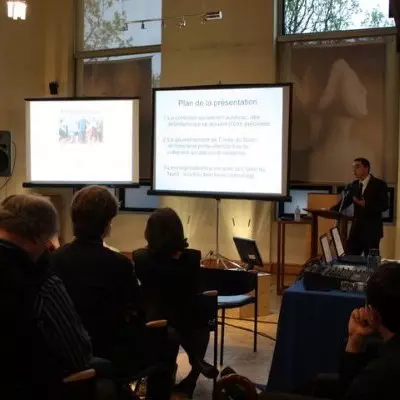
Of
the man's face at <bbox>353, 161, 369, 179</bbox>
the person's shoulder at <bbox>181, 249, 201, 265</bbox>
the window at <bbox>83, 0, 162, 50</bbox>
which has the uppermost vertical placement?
the window at <bbox>83, 0, 162, 50</bbox>

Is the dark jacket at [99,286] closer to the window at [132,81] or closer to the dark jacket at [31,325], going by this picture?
the dark jacket at [31,325]

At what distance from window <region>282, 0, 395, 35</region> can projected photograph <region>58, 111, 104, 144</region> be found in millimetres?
2564

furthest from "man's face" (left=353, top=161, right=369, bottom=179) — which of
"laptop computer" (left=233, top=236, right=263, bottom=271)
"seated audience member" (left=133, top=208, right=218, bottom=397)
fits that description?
"seated audience member" (left=133, top=208, right=218, bottom=397)

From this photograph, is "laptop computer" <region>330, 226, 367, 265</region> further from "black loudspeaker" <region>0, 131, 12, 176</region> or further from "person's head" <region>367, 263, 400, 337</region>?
"black loudspeaker" <region>0, 131, 12, 176</region>

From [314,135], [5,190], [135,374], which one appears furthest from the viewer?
[5,190]

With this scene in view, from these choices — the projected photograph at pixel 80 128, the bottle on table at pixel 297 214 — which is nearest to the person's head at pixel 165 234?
the bottle on table at pixel 297 214

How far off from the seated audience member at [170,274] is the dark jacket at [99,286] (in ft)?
1.91

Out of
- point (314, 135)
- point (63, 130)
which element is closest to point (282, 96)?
point (314, 135)

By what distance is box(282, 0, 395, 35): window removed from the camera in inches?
277

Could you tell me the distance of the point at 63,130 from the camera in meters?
7.40

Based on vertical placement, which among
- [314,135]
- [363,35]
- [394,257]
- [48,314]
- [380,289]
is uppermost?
[363,35]

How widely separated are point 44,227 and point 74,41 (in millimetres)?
7185

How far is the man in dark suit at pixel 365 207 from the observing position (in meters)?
6.30

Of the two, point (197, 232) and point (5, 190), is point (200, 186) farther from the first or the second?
point (5, 190)
